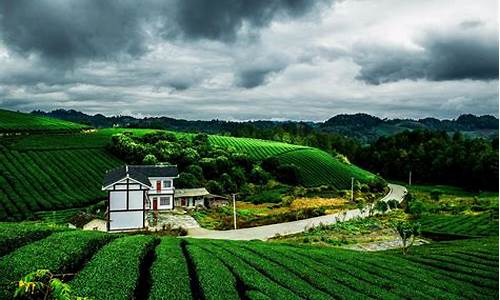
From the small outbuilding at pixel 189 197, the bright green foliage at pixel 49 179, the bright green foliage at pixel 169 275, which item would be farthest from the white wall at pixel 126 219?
the bright green foliage at pixel 169 275

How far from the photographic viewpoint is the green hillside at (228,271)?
59.6 feet

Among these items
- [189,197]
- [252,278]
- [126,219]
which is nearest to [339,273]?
[252,278]

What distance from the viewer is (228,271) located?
21.5m

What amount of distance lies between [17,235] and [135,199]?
2480 cm

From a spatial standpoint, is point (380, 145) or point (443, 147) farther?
point (380, 145)

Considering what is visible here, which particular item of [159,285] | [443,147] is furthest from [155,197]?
[443,147]

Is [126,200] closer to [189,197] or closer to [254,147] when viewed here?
[189,197]

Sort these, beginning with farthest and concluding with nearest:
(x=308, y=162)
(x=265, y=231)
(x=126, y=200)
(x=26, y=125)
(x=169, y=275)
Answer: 1. (x=308, y=162)
2. (x=26, y=125)
3. (x=265, y=231)
4. (x=126, y=200)
5. (x=169, y=275)

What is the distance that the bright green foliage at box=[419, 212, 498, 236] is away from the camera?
48.5 metres

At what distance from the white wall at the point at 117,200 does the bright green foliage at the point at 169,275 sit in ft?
77.7

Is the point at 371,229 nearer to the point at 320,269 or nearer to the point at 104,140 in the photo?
the point at 320,269

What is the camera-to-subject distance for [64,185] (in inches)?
2441

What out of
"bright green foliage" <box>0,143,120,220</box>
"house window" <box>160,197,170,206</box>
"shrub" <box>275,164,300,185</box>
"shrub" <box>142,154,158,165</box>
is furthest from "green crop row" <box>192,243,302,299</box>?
"shrub" <box>275,164,300,185</box>

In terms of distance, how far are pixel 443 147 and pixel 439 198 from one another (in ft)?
157
